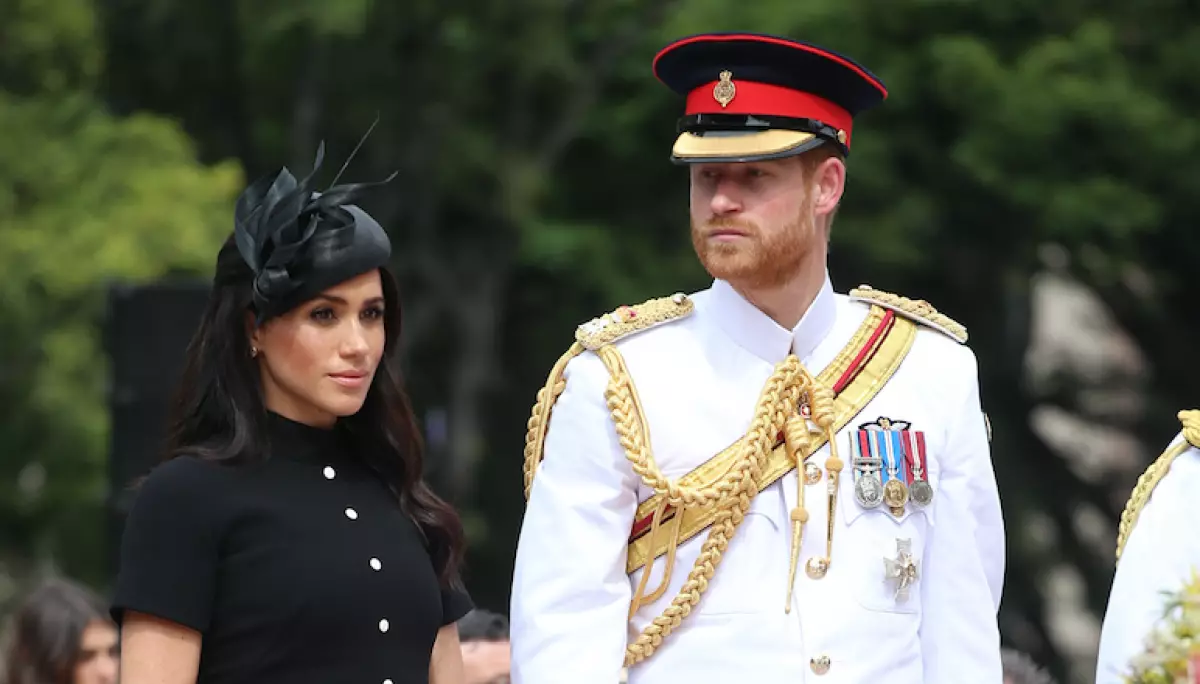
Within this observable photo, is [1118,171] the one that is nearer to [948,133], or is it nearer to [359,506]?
[948,133]

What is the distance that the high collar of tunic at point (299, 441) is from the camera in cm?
417

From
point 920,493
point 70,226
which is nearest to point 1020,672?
point 920,493

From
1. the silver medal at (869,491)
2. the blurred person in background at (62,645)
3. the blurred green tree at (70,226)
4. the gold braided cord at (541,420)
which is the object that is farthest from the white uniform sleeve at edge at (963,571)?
the blurred green tree at (70,226)

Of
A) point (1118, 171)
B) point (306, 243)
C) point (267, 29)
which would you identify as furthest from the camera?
point (267, 29)

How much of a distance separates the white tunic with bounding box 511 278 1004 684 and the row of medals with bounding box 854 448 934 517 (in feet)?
0.07

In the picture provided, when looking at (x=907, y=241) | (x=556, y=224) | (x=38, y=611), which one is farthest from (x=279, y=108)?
(x=38, y=611)

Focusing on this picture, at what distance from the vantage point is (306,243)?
4121mm

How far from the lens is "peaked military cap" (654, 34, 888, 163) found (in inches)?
170

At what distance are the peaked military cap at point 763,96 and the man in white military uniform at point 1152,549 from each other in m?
0.86

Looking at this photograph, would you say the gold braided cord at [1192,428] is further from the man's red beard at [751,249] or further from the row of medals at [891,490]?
the man's red beard at [751,249]

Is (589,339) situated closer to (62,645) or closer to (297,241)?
(297,241)

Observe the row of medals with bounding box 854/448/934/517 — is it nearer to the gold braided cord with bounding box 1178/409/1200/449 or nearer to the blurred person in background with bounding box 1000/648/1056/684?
the gold braided cord with bounding box 1178/409/1200/449

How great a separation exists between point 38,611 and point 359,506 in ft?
8.66

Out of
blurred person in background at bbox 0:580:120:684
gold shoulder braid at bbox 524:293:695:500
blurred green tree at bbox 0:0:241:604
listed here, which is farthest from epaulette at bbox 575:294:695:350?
blurred green tree at bbox 0:0:241:604
